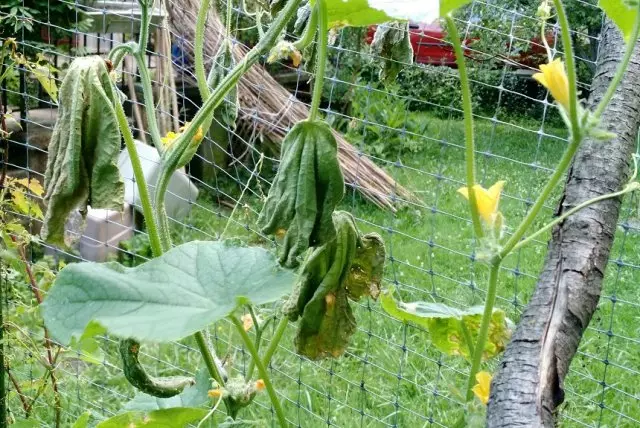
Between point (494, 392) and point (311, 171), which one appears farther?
point (311, 171)

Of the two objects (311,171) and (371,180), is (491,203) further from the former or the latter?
(371,180)

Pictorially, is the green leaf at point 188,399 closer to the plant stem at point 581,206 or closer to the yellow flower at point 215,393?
the yellow flower at point 215,393

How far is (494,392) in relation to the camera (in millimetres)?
605

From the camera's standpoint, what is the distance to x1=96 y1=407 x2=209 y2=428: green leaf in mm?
844

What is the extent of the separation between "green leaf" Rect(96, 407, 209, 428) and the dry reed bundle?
2539 millimetres

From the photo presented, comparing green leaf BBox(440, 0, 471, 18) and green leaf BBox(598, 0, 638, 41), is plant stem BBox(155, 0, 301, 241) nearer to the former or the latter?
green leaf BBox(440, 0, 471, 18)

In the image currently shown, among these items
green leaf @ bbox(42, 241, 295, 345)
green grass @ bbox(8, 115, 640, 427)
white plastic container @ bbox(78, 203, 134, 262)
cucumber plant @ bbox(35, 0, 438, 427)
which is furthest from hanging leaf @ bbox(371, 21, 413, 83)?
white plastic container @ bbox(78, 203, 134, 262)

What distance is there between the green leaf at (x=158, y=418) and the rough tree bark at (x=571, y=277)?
1.16 ft

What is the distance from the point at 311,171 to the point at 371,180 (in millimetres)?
3500

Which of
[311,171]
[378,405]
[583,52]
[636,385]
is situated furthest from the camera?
[583,52]

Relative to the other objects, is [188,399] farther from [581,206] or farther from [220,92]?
[581,206]

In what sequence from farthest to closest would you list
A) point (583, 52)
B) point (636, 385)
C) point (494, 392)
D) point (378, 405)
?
point (583, 52) < point (636, 385) < point (378, 405) < point (494, 392)

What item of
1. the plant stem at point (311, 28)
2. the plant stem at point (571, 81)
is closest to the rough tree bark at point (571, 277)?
the plant stem at point (571, 81)

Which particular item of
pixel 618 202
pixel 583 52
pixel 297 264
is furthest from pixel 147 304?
pixel 583 52
